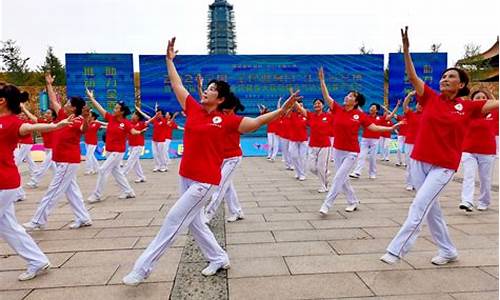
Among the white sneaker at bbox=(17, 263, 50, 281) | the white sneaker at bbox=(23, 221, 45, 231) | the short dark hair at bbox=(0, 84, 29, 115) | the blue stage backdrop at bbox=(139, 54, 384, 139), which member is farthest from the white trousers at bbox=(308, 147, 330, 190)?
the blue stage backdrop at bbox=(139, 54, 384, 139)

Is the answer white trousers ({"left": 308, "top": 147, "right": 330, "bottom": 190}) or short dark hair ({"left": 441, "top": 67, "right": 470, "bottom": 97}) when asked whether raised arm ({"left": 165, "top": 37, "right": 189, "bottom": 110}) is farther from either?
white trousers ({"left": 308, "top": 147, "right": 330, "bottom": 190})

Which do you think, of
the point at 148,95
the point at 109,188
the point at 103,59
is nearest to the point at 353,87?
the point at 148,95

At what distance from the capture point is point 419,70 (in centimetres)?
1745

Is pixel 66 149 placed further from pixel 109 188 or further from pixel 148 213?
pixel 109 188

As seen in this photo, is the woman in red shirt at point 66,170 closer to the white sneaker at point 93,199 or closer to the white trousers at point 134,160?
the white sneaker at point 93,199

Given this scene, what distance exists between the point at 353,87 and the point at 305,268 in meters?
15.7

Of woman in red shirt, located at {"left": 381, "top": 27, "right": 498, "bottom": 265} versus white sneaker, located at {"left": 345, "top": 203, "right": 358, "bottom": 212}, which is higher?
woman in red shirt, located at {"left": 381, "top": 27, "right": 498, "bottom": 265}

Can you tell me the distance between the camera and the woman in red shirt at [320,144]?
832cm

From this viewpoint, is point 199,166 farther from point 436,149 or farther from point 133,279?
point 436,149

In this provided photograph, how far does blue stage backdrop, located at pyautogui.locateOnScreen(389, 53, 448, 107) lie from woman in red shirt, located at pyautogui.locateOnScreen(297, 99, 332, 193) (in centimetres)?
988

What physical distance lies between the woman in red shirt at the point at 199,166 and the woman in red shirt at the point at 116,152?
14.5ft

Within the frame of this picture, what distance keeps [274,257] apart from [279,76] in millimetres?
14965

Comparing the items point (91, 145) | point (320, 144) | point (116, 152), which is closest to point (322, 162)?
point (320, 144)

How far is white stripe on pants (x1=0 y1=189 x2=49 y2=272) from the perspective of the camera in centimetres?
355
